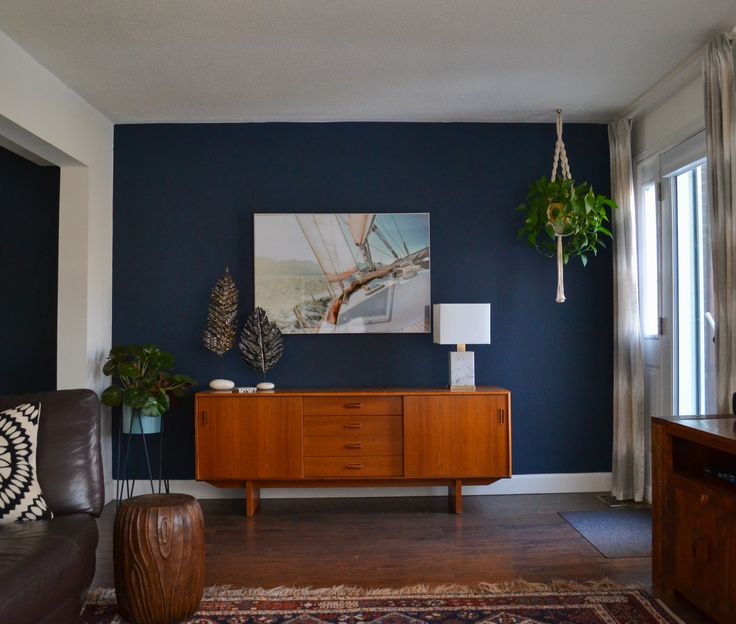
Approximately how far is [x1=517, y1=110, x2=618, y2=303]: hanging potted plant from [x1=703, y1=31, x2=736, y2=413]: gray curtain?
98 cm

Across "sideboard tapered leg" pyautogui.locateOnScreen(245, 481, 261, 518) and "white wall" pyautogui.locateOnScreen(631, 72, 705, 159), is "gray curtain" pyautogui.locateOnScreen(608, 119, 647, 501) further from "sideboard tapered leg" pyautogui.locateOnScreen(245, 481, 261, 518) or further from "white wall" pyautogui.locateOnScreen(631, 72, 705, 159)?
"sideboard tapered leg" pyautogui.locateOnScreen(245, 481, 261, 518)

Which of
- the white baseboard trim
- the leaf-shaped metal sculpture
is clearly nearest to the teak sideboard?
the leaf-shaped metal sculpture

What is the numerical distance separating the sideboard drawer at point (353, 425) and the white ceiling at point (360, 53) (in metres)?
2.08

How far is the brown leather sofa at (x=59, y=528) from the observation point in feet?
6.72

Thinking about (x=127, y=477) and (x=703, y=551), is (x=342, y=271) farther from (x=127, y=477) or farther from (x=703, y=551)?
(x=703, y=551)

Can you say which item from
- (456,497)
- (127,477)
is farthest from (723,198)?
(127,477)

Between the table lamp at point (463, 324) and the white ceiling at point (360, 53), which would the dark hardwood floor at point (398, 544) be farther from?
the white ceiling at point (360, 53)

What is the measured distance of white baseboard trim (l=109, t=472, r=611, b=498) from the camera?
4.69m

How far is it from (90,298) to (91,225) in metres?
0.49

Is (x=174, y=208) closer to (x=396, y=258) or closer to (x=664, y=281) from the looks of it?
(x=396, y=258)

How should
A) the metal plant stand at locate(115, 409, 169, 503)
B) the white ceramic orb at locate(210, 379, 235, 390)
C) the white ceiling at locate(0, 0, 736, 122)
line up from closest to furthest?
the white ceiling at locate(0, 0, 736, 122), the white ceramic orb at locate(210, 379, 235, 390), the metal plant stand at locate(115, 409, 169, 503)

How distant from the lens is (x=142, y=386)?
4.23 m

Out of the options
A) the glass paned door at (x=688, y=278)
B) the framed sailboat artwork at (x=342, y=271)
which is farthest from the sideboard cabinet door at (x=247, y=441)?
the glass paned door at (x=688, y=278)

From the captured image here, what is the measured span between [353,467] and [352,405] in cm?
39
